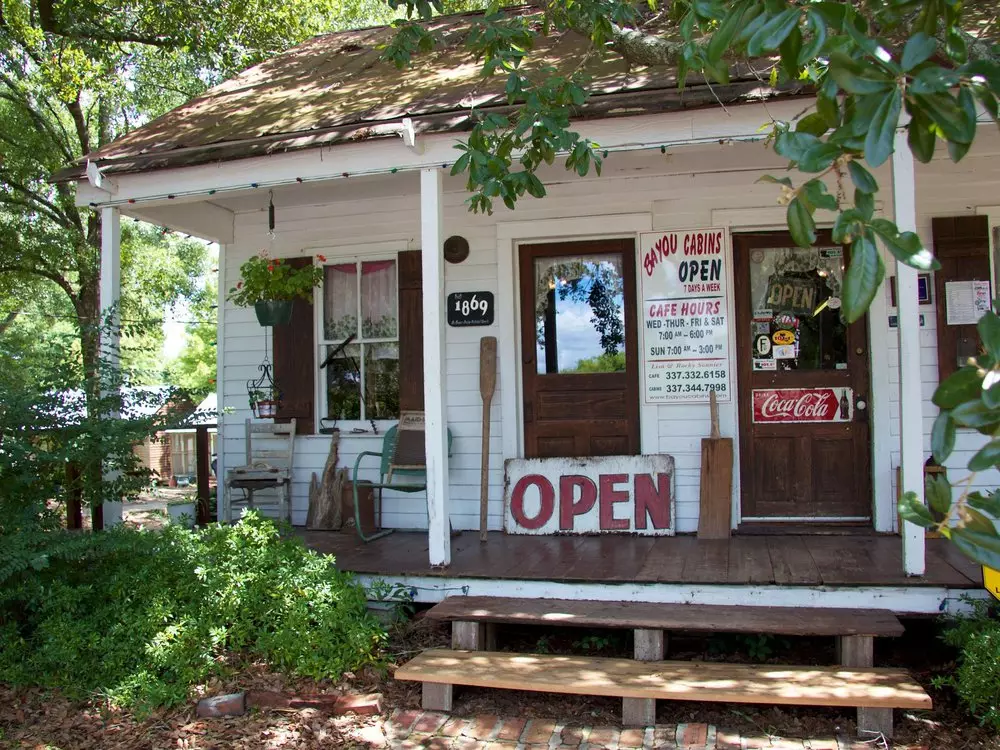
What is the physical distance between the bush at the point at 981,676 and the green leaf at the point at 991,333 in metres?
2.63

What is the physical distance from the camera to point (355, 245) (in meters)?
6.71

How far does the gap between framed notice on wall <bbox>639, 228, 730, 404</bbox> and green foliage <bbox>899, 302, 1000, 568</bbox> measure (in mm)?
4335

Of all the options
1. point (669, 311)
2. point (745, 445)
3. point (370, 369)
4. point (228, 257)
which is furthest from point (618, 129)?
point (228, 257)

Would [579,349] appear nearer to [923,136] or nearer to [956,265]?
[956,265]

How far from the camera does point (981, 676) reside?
352 cm

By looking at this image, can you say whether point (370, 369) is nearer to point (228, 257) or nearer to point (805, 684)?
point (228, 257)

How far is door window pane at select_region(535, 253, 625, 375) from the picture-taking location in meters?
6.19

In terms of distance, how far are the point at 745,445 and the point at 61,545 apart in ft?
14.1

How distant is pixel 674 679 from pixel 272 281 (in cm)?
406

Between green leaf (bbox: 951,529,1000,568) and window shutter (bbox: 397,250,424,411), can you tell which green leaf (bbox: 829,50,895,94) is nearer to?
green leaf (bbox: 951,529,1000,568)

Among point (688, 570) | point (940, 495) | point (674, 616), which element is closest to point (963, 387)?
point (940, 495)

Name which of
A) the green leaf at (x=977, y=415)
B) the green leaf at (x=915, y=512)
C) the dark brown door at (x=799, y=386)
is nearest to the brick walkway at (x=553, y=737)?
the green leaf at (x=915, y=512)

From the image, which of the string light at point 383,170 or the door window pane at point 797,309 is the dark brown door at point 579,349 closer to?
the door window pane at point 797,309

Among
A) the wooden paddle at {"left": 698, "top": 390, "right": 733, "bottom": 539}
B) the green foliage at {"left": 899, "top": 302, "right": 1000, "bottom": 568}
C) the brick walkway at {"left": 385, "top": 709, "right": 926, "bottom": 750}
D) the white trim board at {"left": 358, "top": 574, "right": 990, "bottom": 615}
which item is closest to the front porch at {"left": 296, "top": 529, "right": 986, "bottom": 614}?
the white trim board at {"left": 358, "top": 574, "right": 990, "bottom": 615}
